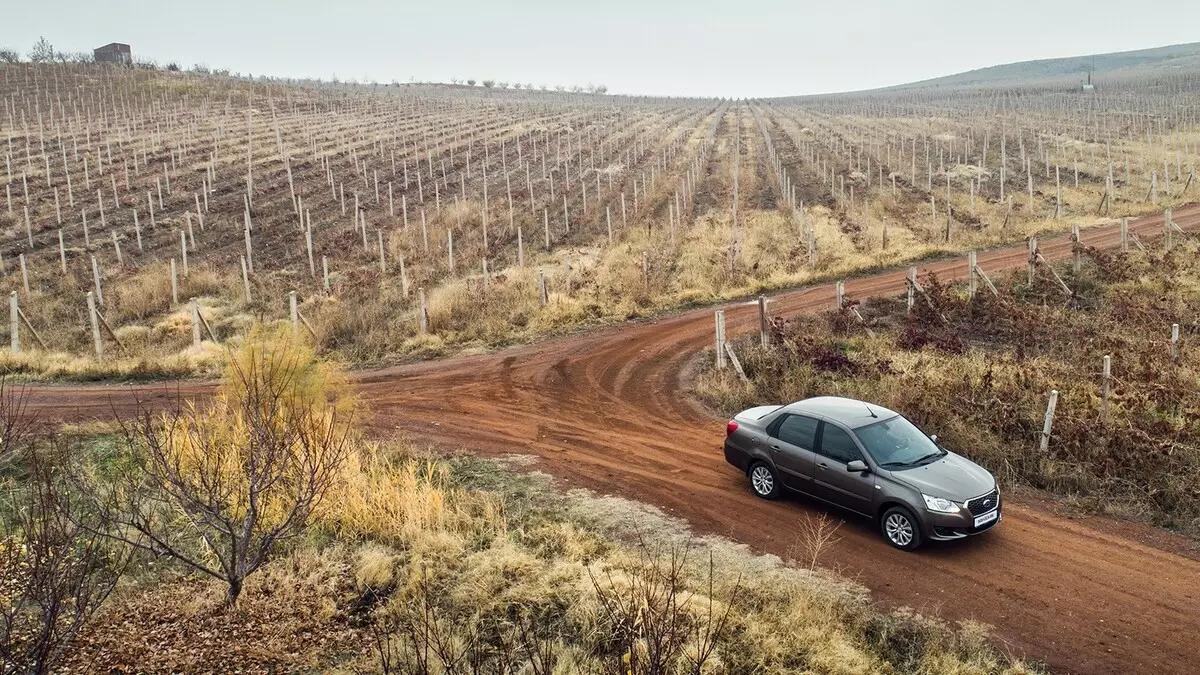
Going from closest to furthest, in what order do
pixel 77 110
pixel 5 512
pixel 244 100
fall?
pixel 5 512
pixel 77 110
pixel 244 100

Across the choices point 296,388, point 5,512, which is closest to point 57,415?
point 5,512

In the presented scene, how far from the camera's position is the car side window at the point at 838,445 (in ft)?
34.9

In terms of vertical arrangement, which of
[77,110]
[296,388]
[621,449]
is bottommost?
[621,449]

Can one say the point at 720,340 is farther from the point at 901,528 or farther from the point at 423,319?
the point at 423,319

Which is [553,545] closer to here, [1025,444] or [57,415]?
[1025,444]

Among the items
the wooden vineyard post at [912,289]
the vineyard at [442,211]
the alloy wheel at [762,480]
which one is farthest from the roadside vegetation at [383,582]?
the wooden vineyard post at [912,289]

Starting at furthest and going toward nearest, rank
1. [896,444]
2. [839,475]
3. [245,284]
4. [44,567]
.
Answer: [245,284] → [896,444] → [839,475] → [44,567]

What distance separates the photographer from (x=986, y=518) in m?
9.86

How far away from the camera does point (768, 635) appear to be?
7.91 m

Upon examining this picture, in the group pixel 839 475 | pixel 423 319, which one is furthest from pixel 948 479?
pixel 423 319

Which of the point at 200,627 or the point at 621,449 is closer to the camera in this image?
the point at 200,627

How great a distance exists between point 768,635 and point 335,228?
33.5 m

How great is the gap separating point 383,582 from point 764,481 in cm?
579

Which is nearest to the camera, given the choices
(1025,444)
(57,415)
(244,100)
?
(1025,444)
